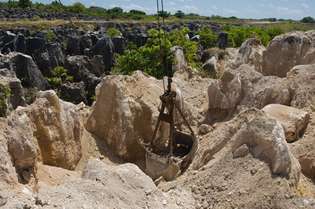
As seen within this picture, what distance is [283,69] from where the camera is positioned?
61.6ft

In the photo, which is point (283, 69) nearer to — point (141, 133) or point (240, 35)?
point (141, 133)

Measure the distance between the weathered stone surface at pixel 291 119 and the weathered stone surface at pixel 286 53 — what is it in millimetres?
6564

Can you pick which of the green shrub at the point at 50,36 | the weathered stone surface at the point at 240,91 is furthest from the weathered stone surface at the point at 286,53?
the green shrub at the point at 50,36

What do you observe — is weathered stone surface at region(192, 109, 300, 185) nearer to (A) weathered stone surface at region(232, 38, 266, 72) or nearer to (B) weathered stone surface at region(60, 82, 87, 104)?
(A) weathered stone surface at region(232, 38, 266, 72)

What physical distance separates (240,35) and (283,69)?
34.2 m

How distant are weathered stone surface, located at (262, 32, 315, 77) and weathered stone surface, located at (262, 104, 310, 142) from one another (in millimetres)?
6564

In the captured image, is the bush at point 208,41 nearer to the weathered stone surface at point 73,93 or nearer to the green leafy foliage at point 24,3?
the weathered stone surface at point 73,93

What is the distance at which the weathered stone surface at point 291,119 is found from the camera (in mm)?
11609

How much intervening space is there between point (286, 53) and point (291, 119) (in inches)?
297

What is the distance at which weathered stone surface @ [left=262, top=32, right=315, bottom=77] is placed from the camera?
731 inches

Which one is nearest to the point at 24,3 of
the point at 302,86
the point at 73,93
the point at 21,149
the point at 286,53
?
the point at 73,93

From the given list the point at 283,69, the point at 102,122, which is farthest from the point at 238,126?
the point at 283,69

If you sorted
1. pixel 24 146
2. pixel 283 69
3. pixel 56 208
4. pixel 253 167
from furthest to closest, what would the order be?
pixel 283 69 → pixel 24 146 → pixel 253 167 → pixel 56 208

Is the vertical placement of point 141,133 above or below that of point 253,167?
below
